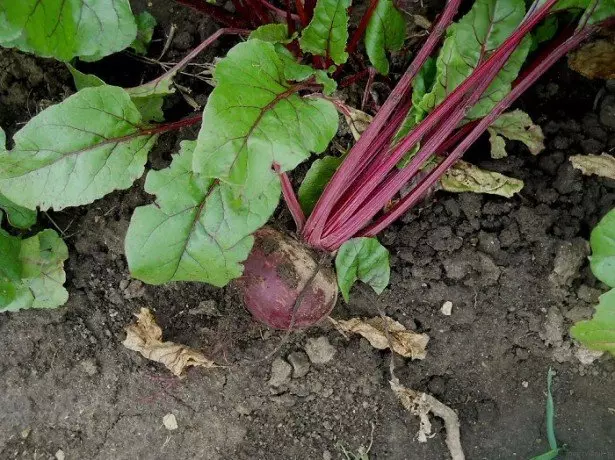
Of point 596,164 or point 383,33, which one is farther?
point 596,164

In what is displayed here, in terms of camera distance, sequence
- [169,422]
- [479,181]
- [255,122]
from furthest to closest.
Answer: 1. [169,422]
2. [479,181]
3. [255,122]

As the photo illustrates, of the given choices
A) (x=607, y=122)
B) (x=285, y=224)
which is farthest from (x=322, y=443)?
(x=607, y=122)

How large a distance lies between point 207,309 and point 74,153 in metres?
0.68

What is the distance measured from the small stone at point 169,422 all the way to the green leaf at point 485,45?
128 cm

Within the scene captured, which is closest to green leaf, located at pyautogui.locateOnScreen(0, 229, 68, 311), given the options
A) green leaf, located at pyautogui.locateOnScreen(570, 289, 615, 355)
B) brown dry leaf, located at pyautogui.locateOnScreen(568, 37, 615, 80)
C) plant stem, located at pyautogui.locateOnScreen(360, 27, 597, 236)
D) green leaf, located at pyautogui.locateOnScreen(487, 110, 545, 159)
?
plant stem, located at pyautogui.locateOnScreen(360, 27, 597, 236)

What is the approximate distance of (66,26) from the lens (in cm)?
179

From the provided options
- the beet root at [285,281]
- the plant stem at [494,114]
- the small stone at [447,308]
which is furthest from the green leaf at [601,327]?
the beet root at [285,281]

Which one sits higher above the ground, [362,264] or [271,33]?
[271,33]

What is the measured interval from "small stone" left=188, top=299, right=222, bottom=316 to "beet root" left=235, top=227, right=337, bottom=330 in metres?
0.19

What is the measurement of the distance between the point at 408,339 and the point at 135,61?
1.30m

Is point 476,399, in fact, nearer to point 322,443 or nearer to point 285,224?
point 322,443

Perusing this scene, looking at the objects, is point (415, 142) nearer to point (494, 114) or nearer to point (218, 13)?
point (494, 114)

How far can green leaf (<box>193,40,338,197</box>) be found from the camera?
5.05ft

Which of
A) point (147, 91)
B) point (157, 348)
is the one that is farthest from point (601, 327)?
point (147, 91)
